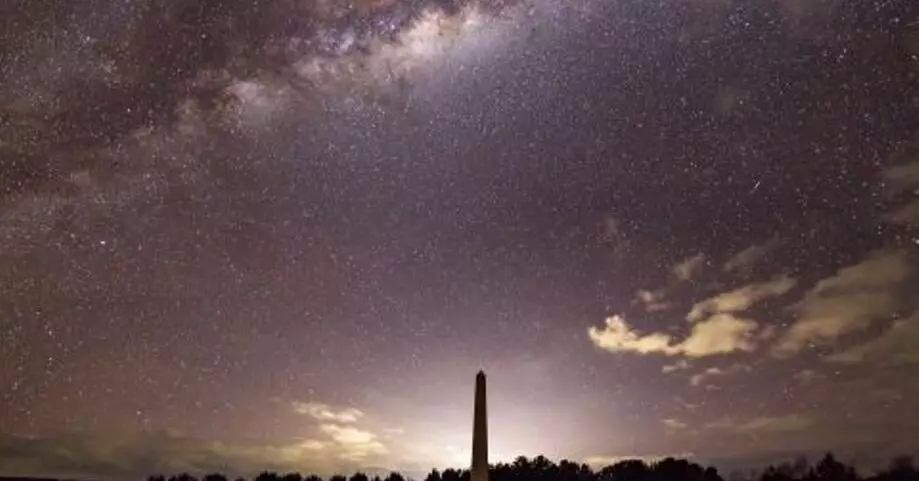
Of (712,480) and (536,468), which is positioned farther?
(536,468)

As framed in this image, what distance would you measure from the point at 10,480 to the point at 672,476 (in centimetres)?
10709

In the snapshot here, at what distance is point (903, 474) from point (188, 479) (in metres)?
98.0

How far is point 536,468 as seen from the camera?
11581 centimetres

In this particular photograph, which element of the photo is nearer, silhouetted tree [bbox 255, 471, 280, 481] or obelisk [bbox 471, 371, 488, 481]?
obelisk [bbox 471, 371, 488, 481]

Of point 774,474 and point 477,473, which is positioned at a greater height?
point 774,474

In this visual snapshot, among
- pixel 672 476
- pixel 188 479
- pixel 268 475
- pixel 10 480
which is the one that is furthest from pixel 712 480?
pixel 10 480

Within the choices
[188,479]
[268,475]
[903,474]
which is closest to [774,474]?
[903,474]

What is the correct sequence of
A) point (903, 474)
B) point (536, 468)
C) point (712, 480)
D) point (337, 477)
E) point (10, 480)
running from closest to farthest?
point (903, 474), point (712, 480), point (536, 468), point (337, 477), point (10, 480)

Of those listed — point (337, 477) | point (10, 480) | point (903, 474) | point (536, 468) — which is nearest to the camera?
point (903, 474)

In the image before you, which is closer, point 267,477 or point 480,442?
point 480,442

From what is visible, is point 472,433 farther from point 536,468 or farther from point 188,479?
point 188,479

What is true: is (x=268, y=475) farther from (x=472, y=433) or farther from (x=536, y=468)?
(x=472, y=433)

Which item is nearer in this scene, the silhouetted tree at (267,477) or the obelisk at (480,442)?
the obelisk at (480,442)

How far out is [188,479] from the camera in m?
132
